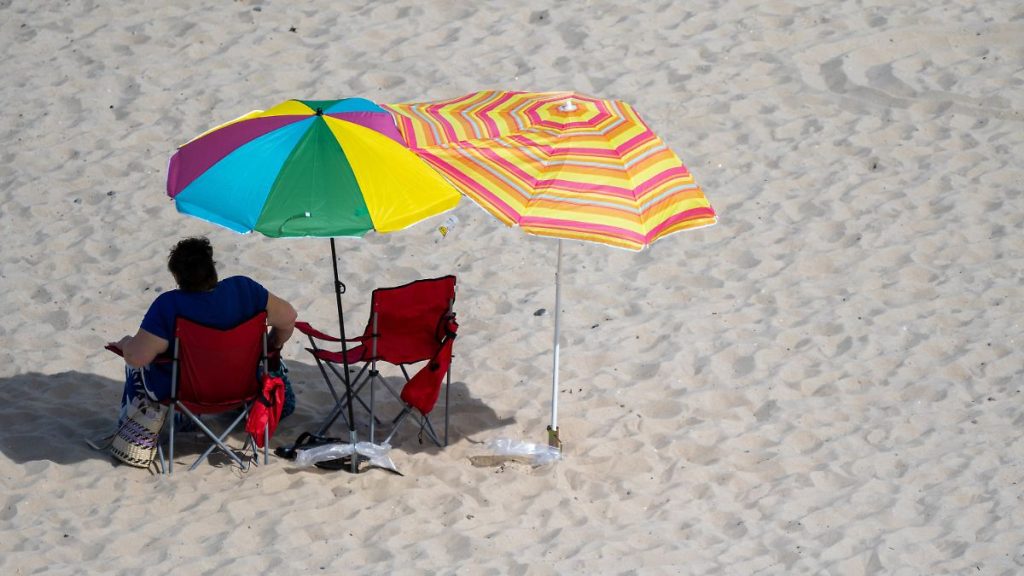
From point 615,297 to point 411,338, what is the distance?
1712 mm

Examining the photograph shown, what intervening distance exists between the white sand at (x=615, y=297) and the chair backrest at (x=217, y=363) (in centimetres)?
38

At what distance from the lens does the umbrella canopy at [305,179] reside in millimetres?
5301

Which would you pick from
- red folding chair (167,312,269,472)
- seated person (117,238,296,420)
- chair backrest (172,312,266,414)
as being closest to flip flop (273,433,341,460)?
red folding chair (167,312,269,472)

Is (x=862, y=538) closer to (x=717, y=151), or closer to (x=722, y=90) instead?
(x=717, y=151)

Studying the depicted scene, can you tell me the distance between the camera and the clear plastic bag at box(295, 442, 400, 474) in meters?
6.11

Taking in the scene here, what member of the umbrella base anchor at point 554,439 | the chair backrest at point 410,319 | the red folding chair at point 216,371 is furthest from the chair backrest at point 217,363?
the umbrella base anchor at point 554,439

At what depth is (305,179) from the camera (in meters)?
5.42

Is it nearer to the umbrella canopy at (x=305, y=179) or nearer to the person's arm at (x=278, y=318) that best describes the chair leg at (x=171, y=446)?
the person's arm at (x=278, y=318)

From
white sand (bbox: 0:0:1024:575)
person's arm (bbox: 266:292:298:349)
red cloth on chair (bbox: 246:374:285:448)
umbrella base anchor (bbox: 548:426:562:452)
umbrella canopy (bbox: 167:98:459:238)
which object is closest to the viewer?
umbrella canopy (bbox: 167:98:459:238)

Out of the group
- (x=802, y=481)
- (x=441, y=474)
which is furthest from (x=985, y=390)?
(x=441, y=474)

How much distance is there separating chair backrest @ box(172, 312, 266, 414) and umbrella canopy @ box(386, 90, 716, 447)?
3.56 feet

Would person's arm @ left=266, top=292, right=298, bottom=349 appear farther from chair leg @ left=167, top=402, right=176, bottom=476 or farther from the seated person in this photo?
chair leg @ left=167, top=402, right=176, bottom=476

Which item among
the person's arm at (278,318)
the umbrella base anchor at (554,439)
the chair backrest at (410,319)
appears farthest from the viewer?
the umbrella base anchor at (554,439)

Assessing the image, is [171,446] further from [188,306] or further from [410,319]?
[410,319]
